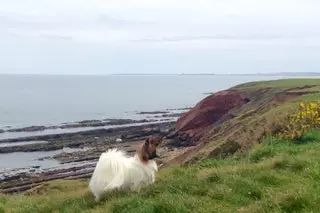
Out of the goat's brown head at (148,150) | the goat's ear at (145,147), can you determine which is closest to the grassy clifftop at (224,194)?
the goat's brown head at (148,150)

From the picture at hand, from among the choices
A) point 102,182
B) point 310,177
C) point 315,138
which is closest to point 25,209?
point 102,182

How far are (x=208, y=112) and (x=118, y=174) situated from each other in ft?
159

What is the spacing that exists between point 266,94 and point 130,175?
4478cm

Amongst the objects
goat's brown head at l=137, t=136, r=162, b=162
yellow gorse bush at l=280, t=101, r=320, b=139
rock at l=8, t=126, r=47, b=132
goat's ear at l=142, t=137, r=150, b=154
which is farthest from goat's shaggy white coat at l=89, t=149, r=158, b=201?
rock at l=8, t=126, r=47, b=132

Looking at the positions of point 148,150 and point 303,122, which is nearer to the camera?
point 148,150

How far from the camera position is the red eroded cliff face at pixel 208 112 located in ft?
185

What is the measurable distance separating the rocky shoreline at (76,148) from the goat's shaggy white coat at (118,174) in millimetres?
23410

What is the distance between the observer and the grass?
7665mm

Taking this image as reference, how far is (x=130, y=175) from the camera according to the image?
10.3 metres

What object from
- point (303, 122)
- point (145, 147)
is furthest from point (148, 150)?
point (303, 122)

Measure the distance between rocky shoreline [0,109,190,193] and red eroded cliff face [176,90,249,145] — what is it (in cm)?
A: 251

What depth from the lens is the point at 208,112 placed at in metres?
58.1

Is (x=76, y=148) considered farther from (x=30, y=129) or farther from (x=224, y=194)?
(x=224, y=194)

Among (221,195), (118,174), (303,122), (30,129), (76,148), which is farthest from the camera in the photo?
(30,129)
